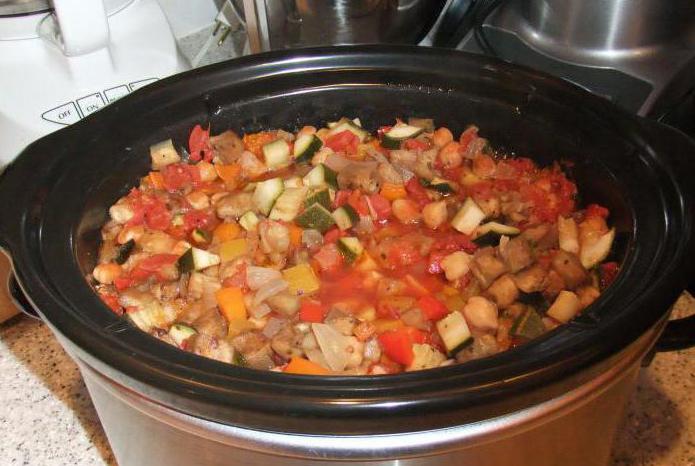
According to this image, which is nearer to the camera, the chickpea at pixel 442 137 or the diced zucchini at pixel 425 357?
the diced zucchini at pixel 425 357

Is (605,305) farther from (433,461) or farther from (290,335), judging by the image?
(290,335)

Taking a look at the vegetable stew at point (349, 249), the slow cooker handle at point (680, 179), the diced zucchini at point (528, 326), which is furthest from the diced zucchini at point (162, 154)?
the slow cooker handle at point (680, 179)

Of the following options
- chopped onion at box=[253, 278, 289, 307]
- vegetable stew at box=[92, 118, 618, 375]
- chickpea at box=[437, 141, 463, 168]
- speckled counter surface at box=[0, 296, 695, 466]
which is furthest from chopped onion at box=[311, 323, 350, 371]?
speckled counter surface at box=[0, 296, 695, 466]

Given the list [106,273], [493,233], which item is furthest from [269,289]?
[493,233]

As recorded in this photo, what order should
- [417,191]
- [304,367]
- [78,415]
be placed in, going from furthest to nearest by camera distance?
[78,415], [417,191], [304,367]

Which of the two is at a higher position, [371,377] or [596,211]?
[371,377]

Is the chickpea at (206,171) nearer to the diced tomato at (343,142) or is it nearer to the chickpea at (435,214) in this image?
the diced tomato at (343,142)

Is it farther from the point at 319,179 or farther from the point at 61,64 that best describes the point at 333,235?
the point at 61,64

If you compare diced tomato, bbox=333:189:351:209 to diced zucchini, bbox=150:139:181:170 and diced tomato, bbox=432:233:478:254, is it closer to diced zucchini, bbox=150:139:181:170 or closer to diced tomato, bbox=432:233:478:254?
diced tomato, bbox=432:233:478:254
